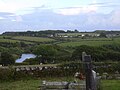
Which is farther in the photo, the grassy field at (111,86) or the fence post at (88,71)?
the grassy field at (111,86)

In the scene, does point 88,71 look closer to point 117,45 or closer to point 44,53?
point 44,53

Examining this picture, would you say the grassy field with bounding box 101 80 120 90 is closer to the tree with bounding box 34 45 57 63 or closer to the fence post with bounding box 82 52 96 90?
the fence post with bounding box 82 52 96 90

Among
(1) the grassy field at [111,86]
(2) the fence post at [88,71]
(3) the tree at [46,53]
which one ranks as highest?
(2) the fence post at [88,71]

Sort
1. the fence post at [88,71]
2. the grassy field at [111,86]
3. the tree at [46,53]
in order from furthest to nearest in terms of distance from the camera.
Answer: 1. the tree at [46,53]
2. the grassy field at [111,86]
3. the fence post at [88,71]

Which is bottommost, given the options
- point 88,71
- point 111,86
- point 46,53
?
point 46,53

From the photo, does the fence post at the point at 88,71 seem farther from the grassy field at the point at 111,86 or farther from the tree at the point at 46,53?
the tree at the point at 46,53

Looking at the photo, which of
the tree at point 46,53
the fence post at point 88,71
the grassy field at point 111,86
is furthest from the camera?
the tree at point 46,53

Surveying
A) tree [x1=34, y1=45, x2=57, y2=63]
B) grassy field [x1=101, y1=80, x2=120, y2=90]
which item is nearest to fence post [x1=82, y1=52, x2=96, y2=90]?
grassy field [x1=101, y1=80, x2=120, y2=90]

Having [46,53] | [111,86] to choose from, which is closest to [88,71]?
[111,86]

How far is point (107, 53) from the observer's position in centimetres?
4625

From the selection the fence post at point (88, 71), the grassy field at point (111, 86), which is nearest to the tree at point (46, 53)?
the grassy field at point (111, 86)

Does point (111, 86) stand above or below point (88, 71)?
below

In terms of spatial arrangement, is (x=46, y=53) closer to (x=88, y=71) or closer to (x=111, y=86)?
(x=111, y=86)

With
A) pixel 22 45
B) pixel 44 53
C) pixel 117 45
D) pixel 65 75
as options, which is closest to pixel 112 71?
pixel 65 75
